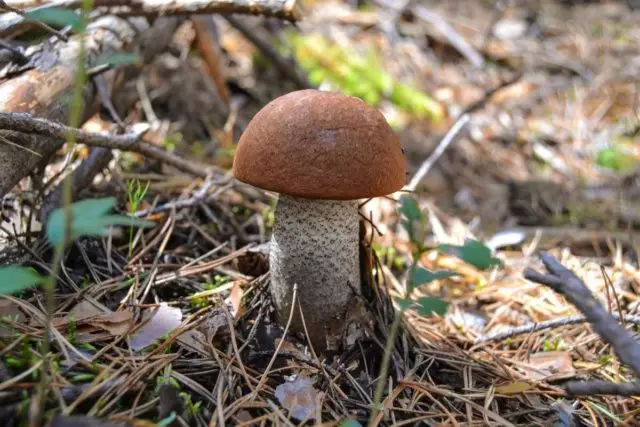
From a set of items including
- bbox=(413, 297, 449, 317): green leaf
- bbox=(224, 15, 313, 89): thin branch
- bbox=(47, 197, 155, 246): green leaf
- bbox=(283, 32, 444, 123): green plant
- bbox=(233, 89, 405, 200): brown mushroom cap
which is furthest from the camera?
bbox=(283, 32, 444, 123): green plant

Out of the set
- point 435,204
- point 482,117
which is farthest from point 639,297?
point 482,117

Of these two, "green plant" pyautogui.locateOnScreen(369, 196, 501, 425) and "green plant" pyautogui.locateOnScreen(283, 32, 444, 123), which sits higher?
"green plant" pyautogui.locateOnScreen(369, 196, 501, 425)

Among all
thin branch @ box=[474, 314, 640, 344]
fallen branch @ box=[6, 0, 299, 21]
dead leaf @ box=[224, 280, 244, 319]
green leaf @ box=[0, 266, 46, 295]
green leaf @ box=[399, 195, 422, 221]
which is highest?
fallen branch @ box=[6, 0, 299, 21]

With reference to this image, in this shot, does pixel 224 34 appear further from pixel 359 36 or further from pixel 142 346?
pixel 142 346

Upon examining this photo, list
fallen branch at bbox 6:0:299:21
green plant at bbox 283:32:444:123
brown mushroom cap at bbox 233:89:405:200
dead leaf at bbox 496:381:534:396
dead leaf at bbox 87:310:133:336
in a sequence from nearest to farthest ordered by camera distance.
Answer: brown mushroom cap at bbox 233:89:405:200 → dead leaf at bbox 87:310:133:336 → dead leaf at bbox 496:381:534:396 → fallen branch at bbox 6:0:299:21 → green plant at bbox 283:32:444:123

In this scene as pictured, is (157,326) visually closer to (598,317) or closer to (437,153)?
(598,317)

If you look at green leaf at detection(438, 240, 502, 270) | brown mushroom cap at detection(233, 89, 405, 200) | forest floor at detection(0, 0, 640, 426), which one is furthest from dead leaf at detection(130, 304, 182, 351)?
green leaf at detection(438, 240, 502, 270)

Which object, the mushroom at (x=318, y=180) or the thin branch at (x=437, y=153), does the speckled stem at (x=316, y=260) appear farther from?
the thin branch at (x=437, y=153)

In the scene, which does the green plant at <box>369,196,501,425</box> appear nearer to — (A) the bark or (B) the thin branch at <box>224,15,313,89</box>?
(A) the bark
